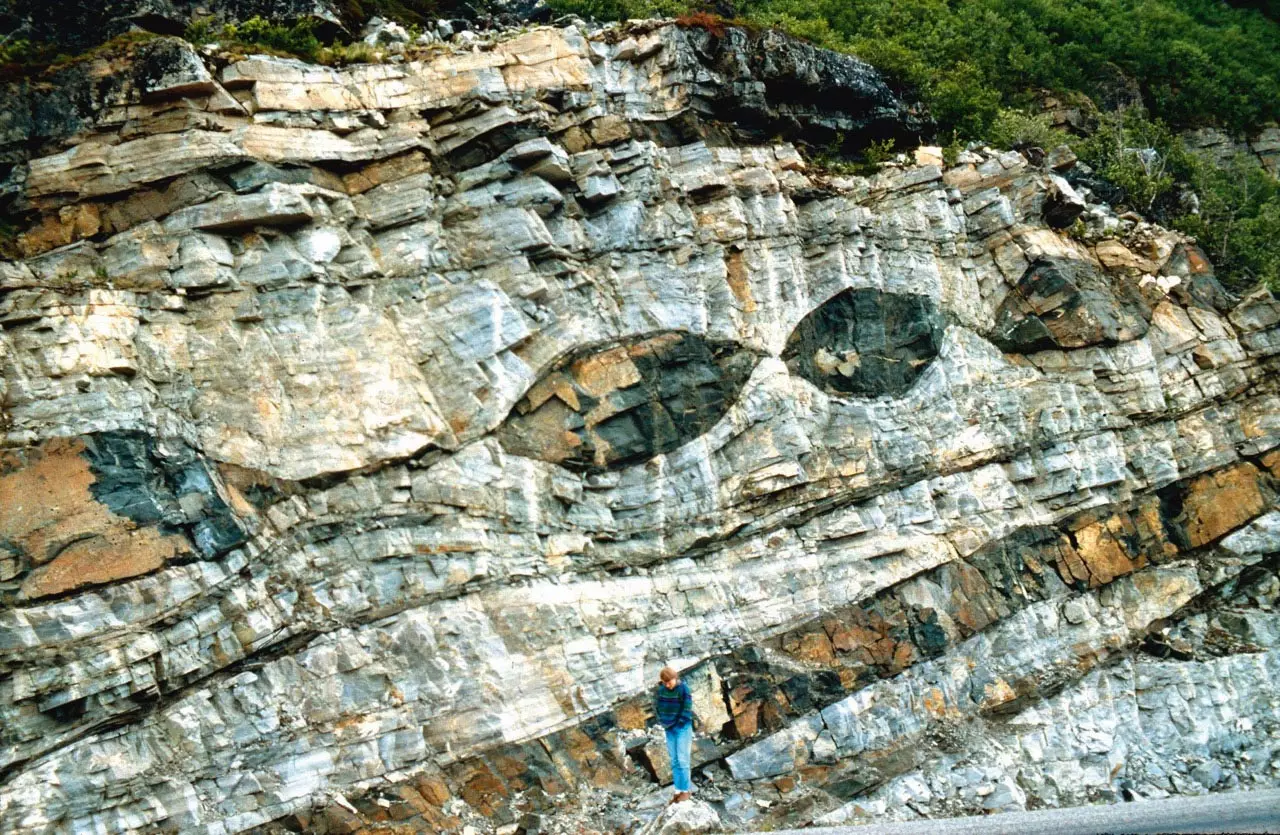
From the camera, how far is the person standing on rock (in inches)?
401

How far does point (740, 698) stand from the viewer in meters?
12.7

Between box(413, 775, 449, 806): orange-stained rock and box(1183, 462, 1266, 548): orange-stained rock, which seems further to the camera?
box(1183, 462, 1266, 548): orange-stained rock

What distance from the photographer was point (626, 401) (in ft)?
44.2

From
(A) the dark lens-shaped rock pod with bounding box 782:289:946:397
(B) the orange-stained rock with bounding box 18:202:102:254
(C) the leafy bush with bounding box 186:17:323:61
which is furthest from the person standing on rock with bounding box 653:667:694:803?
(C) the leafy bush with bounding box 186:17:323:61

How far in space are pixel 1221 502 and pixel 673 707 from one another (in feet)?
34.8

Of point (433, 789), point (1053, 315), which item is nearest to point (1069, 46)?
point (1053, 315)

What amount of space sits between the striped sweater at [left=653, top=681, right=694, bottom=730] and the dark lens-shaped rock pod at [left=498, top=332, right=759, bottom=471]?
369cm

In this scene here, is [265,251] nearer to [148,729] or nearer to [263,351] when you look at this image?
[263,351]

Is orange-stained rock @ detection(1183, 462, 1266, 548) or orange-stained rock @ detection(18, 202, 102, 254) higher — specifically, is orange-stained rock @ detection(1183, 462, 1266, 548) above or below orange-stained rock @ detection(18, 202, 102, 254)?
below

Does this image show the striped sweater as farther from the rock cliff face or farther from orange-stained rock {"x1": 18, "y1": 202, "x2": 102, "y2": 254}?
orange-stained rock {"x1": 18, "y1": 202, "x2": 102, "y2": 254}

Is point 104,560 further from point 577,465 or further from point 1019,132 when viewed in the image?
point 1019,132

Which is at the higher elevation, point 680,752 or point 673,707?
point 673,707

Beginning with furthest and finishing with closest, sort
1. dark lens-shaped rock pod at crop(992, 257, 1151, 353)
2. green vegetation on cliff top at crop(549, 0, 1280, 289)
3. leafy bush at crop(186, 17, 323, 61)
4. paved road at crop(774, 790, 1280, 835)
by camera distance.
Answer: green vegetation on cliff top at crop(549, 0, 1280, 289) < dark lens-shaped rock pod at crop(992, 257, 1151, 353) < leafy bush at crop(186, 17, 323, 61) < paved road at crop(774, 790, 1280, 835)

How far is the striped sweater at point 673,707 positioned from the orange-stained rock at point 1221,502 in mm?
9735
